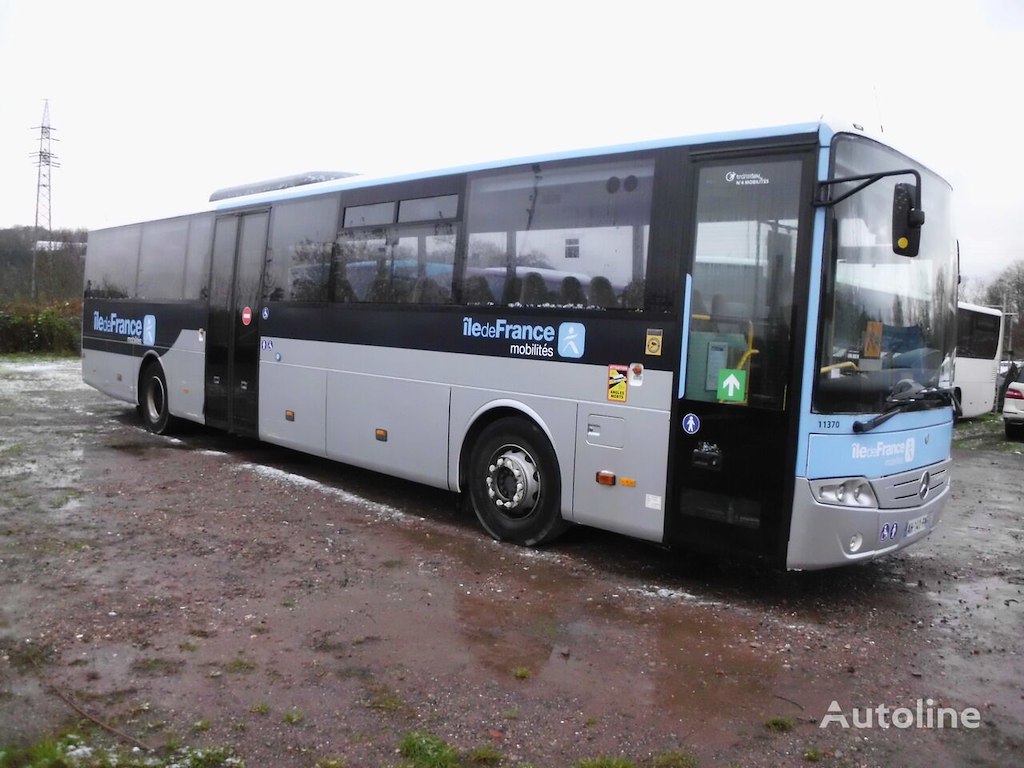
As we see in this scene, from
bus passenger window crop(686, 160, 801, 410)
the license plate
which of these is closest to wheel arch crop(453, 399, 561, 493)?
bus passenger window crop(686, 160, 801, 410)

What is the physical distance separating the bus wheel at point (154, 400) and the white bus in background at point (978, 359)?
1736cm

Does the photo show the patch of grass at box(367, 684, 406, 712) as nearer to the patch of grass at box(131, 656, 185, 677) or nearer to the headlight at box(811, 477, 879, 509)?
the patch of grass at box(131, 656, 185, 677)

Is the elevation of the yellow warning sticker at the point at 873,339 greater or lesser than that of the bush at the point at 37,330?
greater

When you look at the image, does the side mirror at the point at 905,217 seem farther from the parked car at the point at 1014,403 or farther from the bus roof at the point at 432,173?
the parked car at the point at 1014,403

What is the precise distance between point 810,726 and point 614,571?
2.56 metres

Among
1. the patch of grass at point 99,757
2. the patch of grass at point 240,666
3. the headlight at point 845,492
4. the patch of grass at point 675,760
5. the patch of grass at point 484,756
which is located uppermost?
the headlight at point 845,492

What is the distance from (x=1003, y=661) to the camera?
5152 mm

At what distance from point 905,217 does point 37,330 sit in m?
31.1

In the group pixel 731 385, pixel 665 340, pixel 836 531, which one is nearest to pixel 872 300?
pixel 731 385

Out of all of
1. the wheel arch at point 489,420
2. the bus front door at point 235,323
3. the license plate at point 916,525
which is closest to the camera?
the license plate at point 916,525

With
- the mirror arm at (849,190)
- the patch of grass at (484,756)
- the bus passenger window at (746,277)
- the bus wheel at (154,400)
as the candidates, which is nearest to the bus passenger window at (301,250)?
the bus wheel at (154,400)

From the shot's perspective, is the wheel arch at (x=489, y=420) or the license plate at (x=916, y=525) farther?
the wheel arch at (x=489, y=420)

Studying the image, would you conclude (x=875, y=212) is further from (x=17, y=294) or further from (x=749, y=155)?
(x=17, y=294)

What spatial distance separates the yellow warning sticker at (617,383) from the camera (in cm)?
635
